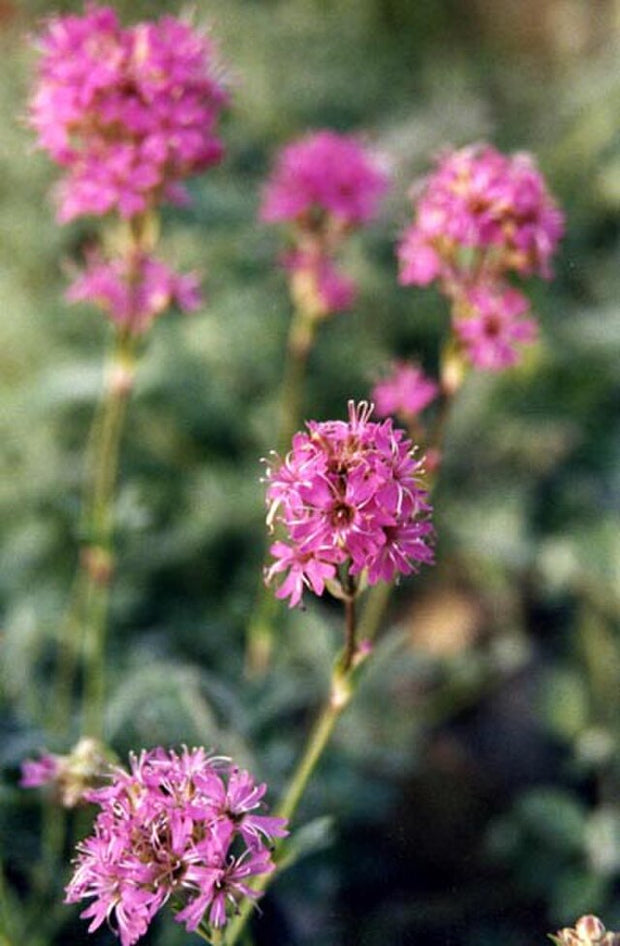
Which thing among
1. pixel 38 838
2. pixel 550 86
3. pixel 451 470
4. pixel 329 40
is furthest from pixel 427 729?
pixel 550 86

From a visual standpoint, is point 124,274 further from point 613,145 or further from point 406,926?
point 613,145

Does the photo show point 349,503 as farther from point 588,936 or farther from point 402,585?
point 402,585

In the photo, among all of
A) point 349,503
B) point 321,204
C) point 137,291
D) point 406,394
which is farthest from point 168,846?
point 321,204

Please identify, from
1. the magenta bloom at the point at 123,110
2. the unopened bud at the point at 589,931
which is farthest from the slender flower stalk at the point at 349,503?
the magenta bloom at the point at 123,110

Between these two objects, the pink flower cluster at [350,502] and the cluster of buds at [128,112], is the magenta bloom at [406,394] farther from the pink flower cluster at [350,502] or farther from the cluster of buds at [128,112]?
the pink flower cluster at [350,502]

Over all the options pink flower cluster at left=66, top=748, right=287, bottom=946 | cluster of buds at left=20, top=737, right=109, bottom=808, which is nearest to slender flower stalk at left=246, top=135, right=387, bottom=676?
cluster of buds at left=20, top=737, right=109, bottom=808

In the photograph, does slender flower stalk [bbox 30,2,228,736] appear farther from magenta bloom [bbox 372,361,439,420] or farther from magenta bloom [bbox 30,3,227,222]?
magenta bloom [bbox 372,361,439,420]
